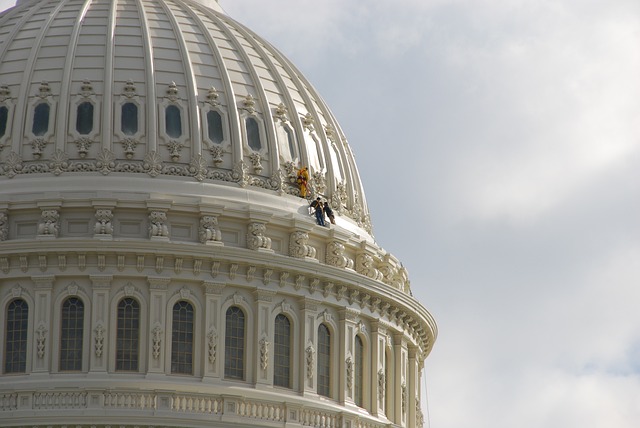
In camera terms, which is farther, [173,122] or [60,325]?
[173,122]

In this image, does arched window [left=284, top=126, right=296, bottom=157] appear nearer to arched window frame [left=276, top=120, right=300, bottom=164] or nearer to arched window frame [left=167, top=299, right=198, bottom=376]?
arched window frame [left=276, top=120, right=300, bottom=164]

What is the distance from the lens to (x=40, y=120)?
11181 cm

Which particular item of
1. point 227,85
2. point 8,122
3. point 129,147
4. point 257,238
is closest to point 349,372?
point 257,238

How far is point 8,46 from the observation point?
116m

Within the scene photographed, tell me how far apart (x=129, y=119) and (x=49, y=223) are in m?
6.42

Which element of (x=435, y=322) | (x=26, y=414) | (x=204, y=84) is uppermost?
(x=204, y=84)

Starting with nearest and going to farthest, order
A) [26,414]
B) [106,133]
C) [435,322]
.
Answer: [26,414] < [106,133] < [435,322]

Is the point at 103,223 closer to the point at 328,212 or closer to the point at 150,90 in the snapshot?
the point at 150,90

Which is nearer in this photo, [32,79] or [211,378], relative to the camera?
[211,378]

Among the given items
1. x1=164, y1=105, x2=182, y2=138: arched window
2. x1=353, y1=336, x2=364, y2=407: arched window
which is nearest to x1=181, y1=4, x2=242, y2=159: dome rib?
x1=164, y1=105, x2=182, y2=138: arched window

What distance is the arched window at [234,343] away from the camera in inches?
4222

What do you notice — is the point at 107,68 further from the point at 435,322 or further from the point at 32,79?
the point at 435,322

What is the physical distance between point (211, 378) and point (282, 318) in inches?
182

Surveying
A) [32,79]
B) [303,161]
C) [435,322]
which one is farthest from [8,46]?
[435,322]
